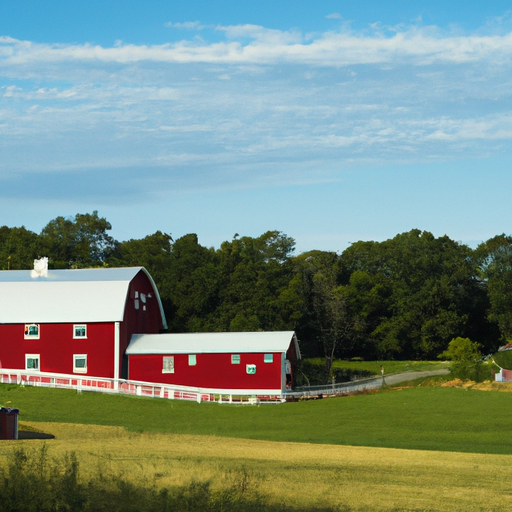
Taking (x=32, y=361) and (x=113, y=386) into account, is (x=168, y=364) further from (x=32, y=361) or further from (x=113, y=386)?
(x=32, y=361)

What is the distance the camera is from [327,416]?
113 ft

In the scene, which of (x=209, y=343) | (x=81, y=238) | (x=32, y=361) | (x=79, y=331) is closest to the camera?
(x=32, y=361)

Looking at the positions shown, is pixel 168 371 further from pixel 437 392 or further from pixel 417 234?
pixel 417 234

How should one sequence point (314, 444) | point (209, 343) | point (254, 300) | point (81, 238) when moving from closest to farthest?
1. point (314, 444)
2. point (209, 343)
3. point (254, 300)
4. point (81, 238)

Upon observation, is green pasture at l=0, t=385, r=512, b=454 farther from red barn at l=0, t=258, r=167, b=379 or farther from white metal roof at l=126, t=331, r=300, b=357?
white metal roof at l=126, t=331, r=300, b=357

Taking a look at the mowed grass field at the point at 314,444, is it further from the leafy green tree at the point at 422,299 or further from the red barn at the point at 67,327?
the leafy green tree at the point at 422,299

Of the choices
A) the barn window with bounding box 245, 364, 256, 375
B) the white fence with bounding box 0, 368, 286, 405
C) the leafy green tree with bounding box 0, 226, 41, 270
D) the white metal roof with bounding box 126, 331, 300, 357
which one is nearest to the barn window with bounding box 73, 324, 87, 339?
the white metal roof with bounding box 126, 331, 300, 357

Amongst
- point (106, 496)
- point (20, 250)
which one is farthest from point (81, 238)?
point (106, 496)

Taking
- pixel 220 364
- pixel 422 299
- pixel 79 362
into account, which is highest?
pixel 422 299

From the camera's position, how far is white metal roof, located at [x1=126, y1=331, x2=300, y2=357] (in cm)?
4681

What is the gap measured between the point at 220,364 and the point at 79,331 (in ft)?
27.2

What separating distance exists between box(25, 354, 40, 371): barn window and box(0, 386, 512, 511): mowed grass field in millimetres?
6266

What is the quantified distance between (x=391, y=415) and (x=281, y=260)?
204 feet

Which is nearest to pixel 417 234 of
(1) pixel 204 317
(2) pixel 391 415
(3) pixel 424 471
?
(1) pixel 204 317
